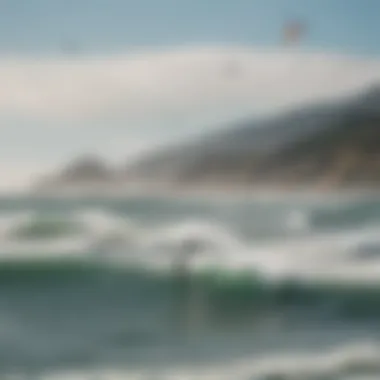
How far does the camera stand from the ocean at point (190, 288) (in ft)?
4.05

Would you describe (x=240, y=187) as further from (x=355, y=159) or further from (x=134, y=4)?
(x=134, y=4)

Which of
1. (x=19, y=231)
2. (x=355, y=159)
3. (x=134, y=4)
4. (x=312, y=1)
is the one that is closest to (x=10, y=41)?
(x=134, y=4)

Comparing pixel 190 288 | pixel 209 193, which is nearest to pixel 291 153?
pixel 209 193

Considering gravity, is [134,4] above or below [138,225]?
above

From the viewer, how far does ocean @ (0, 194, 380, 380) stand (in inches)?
48.6

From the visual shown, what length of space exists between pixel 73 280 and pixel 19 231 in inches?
5.7

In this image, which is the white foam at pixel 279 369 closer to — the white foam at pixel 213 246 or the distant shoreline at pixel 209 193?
the white foam at pixel 213 246

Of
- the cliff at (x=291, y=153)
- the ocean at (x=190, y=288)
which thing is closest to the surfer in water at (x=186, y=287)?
the ocean at (x=190, y=288)

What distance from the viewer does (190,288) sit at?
4.25ft

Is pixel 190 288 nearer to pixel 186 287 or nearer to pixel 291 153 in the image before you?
pixel 186 287

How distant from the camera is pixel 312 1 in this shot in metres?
1.37

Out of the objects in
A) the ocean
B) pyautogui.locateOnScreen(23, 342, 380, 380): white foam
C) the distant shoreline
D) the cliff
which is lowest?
pyautogui.locateOnScreen(23, 342, 380, 380): white foam

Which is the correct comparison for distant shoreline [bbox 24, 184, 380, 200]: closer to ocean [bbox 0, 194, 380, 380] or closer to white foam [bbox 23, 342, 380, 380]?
Result: ocean [bbox 0, 194, 380, 380]

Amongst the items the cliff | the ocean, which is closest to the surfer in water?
the ocean
